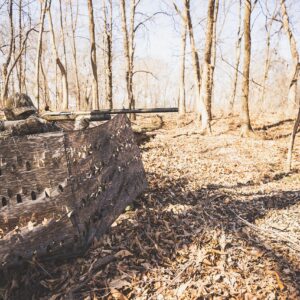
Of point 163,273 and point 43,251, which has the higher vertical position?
point 43,251

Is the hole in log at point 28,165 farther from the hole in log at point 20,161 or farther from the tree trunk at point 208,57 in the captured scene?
the tree trunk at point 208,57

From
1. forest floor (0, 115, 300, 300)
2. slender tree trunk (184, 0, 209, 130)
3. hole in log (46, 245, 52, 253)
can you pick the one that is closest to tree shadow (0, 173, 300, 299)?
forest floor (0, 115, 300, 300)

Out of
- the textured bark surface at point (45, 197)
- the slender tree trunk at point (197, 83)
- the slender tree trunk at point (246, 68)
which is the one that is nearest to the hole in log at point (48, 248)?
the textured bark surface at point (45, 197)

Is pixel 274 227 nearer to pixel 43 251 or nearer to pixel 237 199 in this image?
pixel 237 199

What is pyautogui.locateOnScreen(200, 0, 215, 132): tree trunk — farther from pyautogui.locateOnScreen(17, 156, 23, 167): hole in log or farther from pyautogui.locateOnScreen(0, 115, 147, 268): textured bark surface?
pyautogui.locateOnScreen(17, 156, 23, 167): hole in log

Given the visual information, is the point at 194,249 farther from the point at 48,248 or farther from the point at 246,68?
the point at 246,68

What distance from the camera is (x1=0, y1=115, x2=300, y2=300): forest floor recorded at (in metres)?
2.97

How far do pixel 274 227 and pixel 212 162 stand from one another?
419 cm

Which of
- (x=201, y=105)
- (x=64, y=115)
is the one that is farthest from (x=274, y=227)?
(x=201, y=105)

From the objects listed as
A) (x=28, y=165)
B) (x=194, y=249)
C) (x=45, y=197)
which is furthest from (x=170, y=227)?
(x=28, y=165)

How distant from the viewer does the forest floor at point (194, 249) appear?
117 inches

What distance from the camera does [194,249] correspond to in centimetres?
364

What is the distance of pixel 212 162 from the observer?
8.47 meters

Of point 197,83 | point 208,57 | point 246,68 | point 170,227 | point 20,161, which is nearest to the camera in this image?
point 20,161
